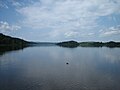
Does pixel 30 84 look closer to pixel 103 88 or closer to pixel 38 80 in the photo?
pixel 38 80

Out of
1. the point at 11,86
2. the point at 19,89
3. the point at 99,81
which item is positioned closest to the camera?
the point at 19,89

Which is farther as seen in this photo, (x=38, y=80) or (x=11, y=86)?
(x=38, y=80)

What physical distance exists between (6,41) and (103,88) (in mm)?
163446

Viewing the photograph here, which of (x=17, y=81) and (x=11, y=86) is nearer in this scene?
(x=11, y=86)

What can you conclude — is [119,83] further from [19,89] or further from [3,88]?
[3,88]

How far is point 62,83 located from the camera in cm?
2764

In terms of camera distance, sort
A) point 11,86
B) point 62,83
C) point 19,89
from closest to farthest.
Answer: point 19,89 < point 11,86 < point 62,83

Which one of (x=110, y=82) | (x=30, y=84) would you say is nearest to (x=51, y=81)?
(x=30, y=84)

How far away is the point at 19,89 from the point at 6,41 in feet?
525

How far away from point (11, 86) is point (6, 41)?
158 metres

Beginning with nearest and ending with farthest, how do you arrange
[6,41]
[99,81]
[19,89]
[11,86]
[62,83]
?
[19,89] < [11,86] < [62,83] < [99,81] < [6,41]

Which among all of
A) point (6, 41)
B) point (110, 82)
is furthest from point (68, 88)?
point (6, 41)

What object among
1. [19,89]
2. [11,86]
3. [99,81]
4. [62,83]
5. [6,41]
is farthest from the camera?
[6,41]

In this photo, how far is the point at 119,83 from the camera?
93.9ft
